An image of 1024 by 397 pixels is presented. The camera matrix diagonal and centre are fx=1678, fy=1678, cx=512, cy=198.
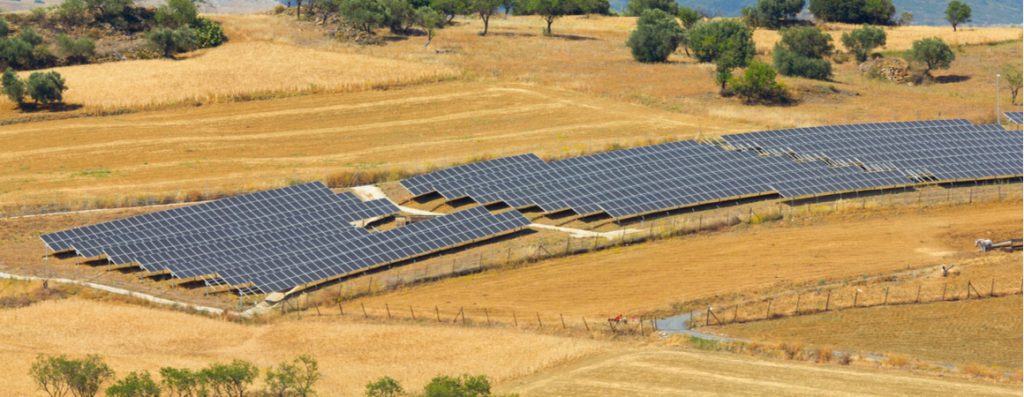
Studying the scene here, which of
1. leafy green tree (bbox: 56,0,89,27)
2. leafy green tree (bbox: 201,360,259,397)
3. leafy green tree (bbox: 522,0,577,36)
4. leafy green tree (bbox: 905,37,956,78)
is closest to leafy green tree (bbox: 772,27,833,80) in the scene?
leafy green tree (bbox: 905,37,956,78)

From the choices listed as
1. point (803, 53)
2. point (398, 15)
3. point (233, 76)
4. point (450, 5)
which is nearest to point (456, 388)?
point (233, 76)

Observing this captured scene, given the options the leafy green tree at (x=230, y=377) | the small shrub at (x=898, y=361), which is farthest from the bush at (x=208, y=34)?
the small shrub at (x=898, y=361)

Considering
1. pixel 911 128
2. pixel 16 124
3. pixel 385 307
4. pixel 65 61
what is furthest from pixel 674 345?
pixel 65 61

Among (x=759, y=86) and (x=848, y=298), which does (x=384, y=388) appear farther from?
(x=759, y=86)

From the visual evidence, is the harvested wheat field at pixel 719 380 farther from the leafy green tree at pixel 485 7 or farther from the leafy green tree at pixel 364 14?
the leafy green tree at pixel 485 7

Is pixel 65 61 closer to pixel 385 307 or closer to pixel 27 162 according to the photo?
pixel 27 162

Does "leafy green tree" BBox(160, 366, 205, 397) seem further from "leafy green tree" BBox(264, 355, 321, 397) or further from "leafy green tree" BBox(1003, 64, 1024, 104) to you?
"leafy green tree" BBox(1003, 64, 1024, 104)
